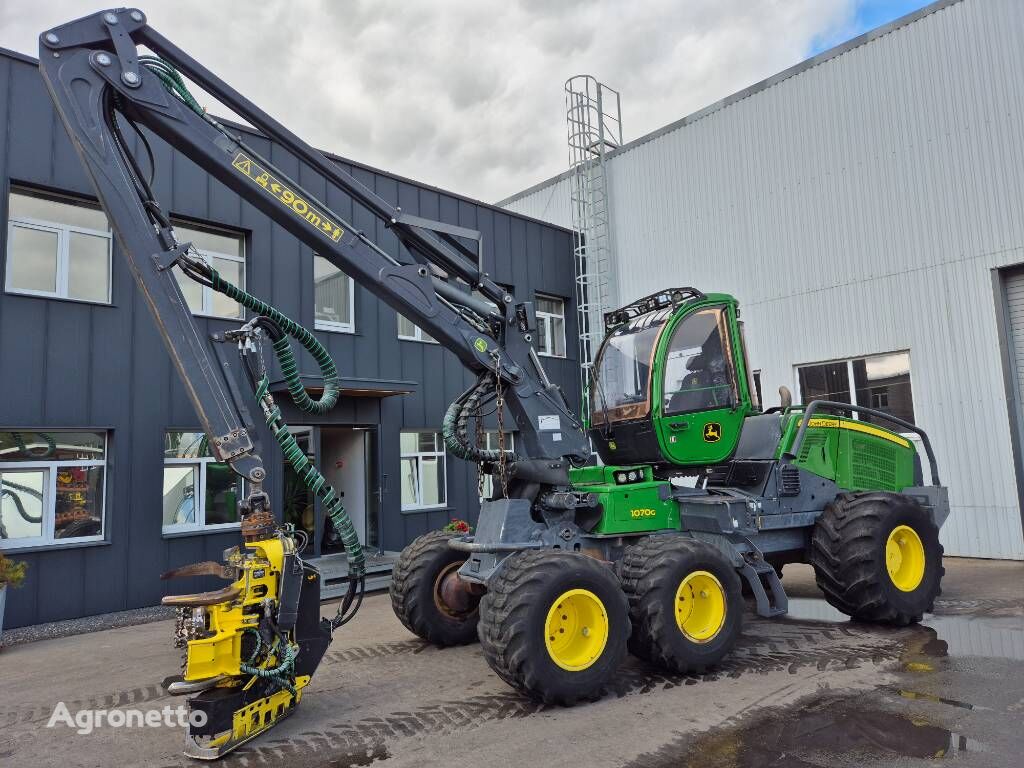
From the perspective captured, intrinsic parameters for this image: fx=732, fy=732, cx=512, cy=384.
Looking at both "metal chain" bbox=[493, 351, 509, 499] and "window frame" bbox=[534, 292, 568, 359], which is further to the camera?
"window frame" bbox=[534, 292, 568, 359]

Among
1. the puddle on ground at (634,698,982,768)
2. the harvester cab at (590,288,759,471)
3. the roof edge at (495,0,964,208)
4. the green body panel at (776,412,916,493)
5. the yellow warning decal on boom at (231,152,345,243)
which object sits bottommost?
the puddle on ground at (634,698,982,768)

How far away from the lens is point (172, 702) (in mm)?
5141

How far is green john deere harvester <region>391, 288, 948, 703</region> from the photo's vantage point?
4852mm

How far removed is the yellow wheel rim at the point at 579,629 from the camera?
15.7 feet

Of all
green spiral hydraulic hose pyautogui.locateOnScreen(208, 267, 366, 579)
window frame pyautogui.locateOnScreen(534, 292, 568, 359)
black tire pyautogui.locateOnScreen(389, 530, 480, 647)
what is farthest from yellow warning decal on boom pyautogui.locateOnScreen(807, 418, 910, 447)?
window frame pyautogui.locateOnScreen(534, 292, 568, 359)

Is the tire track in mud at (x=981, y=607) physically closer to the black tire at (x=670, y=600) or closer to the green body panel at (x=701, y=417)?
the green body panel at (x=701, y=417)

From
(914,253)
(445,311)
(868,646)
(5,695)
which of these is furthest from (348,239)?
(914,253)

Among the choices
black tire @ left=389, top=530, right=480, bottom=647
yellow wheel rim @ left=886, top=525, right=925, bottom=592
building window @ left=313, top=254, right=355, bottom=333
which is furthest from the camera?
building window @ left=313, top=254, right=355, bottom=333

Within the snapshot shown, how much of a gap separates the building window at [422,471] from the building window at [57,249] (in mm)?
4875

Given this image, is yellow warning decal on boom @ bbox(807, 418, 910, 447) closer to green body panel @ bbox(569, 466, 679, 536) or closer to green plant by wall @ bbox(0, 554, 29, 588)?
green body panel @ bbox(569, 466, 679, 536)

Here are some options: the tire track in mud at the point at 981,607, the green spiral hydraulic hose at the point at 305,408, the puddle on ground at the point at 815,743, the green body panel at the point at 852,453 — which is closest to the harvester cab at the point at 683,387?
the green body panel at the point at 852,453

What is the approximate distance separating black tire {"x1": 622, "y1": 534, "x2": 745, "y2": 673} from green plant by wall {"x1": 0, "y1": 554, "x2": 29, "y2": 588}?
606 cm

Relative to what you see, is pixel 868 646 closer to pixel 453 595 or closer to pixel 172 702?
pixel 453 595

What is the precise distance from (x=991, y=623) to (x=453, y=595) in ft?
15.8
